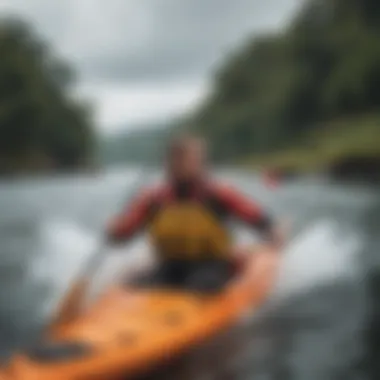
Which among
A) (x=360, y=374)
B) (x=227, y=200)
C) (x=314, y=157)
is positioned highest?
(x=227, y=200)

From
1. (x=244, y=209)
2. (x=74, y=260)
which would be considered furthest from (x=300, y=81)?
(x=74, y=260)

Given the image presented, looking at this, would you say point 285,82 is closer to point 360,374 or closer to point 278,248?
point 360,374

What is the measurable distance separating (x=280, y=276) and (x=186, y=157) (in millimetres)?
559

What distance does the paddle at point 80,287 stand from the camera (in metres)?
1.38

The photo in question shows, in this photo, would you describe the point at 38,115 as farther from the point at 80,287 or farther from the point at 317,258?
the point at 317,258

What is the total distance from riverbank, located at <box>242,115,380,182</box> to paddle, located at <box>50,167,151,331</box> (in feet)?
0.53

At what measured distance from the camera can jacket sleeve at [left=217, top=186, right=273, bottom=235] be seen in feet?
5.09

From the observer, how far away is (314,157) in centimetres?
131

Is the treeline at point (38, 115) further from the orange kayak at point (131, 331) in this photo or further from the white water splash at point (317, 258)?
the white water splash at point (317, 258)

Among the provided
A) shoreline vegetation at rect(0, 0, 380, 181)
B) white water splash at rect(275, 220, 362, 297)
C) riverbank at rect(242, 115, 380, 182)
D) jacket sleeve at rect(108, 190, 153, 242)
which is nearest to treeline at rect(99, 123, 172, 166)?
shoreline vegetation at rect(0, 0, 380, 181)

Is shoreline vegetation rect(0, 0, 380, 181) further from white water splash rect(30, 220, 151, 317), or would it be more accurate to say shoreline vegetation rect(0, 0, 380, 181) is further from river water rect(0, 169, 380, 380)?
white water splash rect(30, 220, 151, 317)

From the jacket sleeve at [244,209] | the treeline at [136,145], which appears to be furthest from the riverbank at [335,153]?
the jacket sleeve at [244,209]

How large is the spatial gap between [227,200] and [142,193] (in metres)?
0.12

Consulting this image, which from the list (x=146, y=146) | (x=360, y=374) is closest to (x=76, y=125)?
(x=146, y=146)
